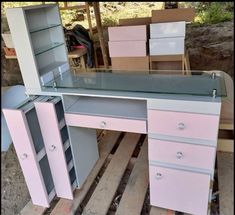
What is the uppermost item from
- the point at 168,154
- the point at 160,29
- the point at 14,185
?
the point at 160,29

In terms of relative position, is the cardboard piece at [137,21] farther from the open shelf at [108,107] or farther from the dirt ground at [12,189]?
the dirt ground at [12,189]

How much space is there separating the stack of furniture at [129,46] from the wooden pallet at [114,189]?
0.65 metres

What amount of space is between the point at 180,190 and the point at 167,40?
3.56ft

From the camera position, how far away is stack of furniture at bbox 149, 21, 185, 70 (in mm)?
1844

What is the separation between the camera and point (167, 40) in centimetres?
186

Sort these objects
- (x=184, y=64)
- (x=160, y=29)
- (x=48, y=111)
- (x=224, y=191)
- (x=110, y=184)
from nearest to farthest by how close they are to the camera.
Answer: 1. (x=48, y=111)
2. (x=224, y=191)
3. (x=110, y=184)
4. (x=160, y=29)
5. (x=184, y=64)

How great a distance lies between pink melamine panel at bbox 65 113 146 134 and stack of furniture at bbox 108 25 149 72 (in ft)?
2.90

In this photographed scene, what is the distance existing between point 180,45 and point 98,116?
95 cm

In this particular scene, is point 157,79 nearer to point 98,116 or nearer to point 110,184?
point 98,116

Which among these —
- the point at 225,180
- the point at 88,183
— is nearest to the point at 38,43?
the point at 88,183

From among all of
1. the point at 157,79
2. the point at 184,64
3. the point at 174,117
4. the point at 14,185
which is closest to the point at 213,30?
the point at 184,64

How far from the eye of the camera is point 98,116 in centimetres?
127

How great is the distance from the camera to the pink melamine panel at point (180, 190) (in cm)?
120

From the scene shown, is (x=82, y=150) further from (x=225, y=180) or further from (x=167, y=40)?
(x=167, y=40)
